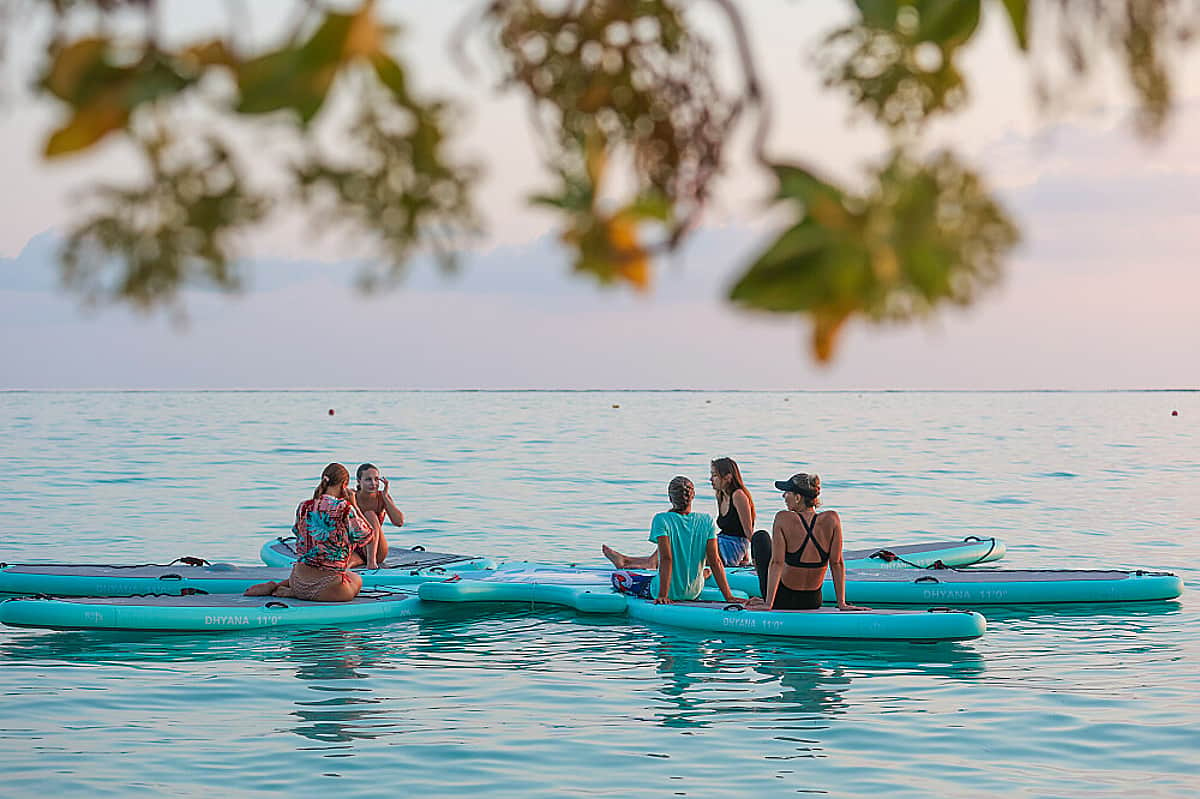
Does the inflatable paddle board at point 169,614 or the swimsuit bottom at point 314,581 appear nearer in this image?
the inflatable paddle board at point 169,614

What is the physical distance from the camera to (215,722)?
43.8 feet

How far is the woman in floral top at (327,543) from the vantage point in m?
15.3

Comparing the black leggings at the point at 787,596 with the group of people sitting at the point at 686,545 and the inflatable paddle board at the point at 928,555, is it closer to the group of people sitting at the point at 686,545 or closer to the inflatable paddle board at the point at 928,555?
the group of people sitting at the point at 686,545

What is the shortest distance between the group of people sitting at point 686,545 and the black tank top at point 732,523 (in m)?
0.19

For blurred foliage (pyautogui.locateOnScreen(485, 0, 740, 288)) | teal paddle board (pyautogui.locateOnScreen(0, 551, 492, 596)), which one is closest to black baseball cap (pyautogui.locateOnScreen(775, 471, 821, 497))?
teal paddle board (pyautogui.locateOnScreen(0, 551, 492, 596))

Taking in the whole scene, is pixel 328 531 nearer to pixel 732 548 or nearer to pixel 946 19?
pixel 732 548

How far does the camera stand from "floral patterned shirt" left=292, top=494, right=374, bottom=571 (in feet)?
50.3

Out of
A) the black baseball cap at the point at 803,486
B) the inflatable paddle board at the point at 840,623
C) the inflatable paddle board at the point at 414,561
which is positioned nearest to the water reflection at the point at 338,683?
the inflatable paddle board at the point at 414,561

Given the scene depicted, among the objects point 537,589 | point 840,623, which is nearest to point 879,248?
point 840,623

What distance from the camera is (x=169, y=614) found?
53.7 feet

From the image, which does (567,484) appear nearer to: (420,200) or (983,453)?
(983,453)

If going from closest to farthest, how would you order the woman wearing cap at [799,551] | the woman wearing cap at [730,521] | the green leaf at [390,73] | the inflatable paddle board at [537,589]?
the green leaf at [390,73] < the woman wearing cap at [799,551] < the woman wearing cap at [730,521] < the inflatable paddle board at [537,589]

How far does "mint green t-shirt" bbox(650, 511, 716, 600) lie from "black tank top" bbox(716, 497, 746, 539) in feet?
5.00

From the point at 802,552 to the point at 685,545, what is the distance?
1454 mm
